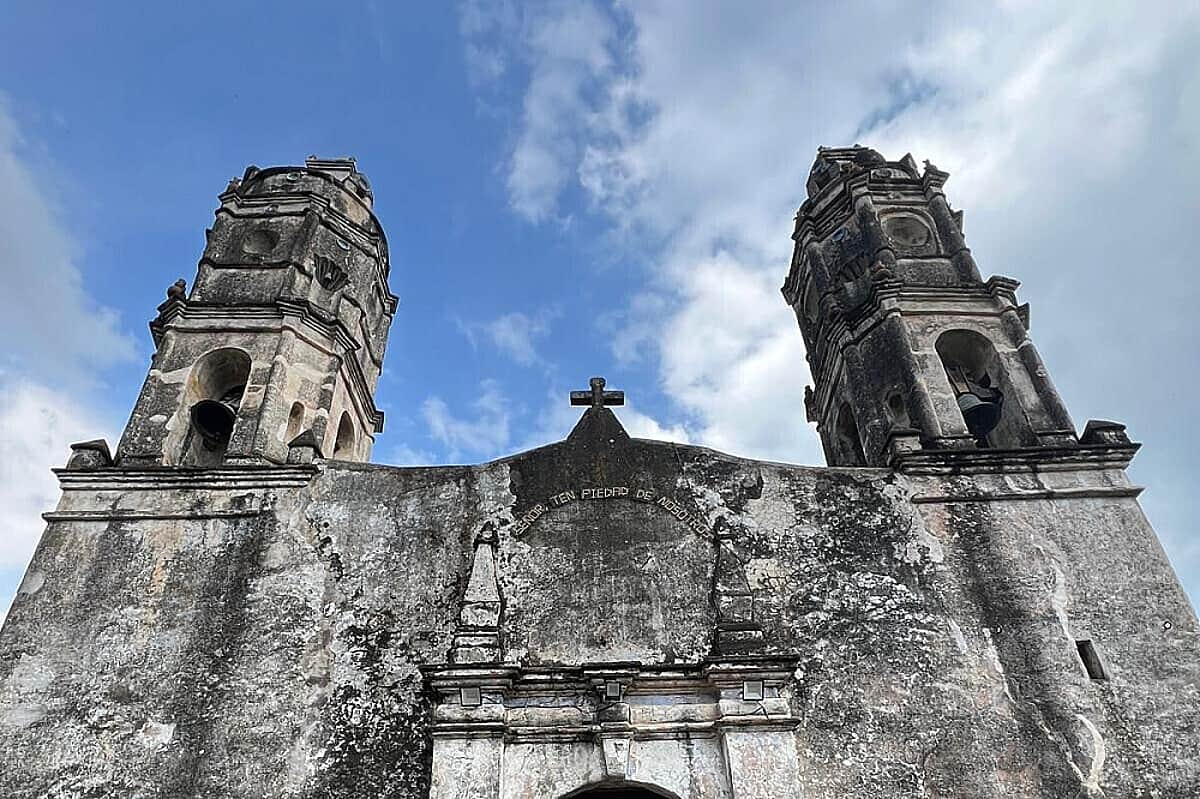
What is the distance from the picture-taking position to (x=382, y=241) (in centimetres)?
1416

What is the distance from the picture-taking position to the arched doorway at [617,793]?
710cm

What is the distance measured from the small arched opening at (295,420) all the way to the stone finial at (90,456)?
189 cm

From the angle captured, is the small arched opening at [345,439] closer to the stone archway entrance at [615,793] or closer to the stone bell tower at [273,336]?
the stone bell tower at [273,336]

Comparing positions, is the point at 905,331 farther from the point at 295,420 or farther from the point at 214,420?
the point at 214,420

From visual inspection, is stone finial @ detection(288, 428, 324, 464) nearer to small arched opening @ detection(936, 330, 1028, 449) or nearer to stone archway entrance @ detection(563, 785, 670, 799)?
stone archway entrance @ detection(563, 785, 670, 799)

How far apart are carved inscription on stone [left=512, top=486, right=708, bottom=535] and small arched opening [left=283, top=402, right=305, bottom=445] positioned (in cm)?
342

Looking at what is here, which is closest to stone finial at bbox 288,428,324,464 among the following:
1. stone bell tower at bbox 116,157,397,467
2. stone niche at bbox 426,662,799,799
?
stone bell tower at bbox 116,157,397,467

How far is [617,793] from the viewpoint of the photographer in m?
8.19

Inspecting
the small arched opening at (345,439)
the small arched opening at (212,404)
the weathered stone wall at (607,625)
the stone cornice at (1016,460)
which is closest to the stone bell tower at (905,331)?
the stone cornice at (1016,460)

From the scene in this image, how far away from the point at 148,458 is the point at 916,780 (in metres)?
8.17

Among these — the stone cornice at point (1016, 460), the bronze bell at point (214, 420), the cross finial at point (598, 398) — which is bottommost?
the stone cornice at point (1016, 460)

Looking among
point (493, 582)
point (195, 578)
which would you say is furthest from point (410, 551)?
point (195, 578)

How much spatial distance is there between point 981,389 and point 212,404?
942 centimetres

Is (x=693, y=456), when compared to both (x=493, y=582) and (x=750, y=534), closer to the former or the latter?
(x=750, y=534)
